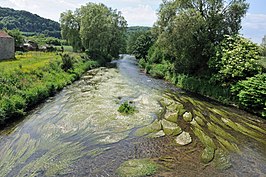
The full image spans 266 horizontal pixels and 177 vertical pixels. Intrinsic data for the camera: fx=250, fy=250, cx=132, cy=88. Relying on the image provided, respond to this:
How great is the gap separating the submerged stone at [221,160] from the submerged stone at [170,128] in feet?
10.8

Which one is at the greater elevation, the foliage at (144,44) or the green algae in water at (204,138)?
the foliage at (144,44)

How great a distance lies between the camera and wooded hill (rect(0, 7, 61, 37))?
164m

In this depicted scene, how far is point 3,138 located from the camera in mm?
15227

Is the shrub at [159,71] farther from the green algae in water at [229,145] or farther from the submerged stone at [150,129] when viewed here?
the green algae in water at [229,145]

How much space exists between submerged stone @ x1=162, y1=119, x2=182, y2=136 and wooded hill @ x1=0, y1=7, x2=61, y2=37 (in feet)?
518

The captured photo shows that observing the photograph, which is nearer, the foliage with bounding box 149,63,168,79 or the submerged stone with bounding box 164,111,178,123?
the submerged stone with bounding box 164,111,178,123

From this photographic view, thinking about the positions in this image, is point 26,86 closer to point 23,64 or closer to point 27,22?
point 23,64

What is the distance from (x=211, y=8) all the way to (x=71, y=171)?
93.6 ft

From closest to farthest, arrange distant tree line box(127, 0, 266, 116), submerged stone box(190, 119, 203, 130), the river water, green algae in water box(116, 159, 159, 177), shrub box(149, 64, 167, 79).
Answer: green algae in water box(116, 159, 159, 177), the river water, submerged stone box(190, 119, 203, 130), distant tree line box(127, 0, 266, 116), shrub box(149, 64, 167, 79)

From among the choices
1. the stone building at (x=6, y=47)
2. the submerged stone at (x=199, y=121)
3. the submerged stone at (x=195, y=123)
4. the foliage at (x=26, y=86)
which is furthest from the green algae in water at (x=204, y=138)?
the stone building at (x=6, y=47)

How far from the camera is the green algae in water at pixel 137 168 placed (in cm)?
1170

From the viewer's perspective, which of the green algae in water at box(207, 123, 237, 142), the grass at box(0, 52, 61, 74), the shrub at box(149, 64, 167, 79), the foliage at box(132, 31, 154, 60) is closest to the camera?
the green algae in water at box(207, 123, 237, 142)

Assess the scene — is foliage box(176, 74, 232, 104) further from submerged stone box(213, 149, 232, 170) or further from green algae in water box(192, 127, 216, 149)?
submerged stone box(213, 149, 232, 170)

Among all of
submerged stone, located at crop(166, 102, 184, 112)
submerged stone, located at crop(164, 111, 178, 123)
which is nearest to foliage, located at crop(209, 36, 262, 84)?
submerged stone, located at crop(166, 102, 184, 112)
